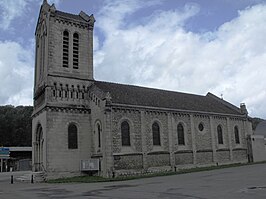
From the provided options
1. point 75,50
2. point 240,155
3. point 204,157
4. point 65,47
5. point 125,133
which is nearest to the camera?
point 125,133

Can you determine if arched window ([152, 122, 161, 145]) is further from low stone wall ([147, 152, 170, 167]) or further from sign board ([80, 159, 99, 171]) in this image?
sign board ([80, 159, 99, 171])

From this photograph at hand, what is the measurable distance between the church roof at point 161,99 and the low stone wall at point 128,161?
5344mm

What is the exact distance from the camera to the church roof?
32584 mm

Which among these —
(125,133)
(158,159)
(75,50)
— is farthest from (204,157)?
(75,50)

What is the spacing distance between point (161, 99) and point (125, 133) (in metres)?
8.08

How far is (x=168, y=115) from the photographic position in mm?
33656

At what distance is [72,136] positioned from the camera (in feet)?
99.9

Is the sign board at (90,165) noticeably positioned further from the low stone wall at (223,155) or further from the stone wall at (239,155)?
the stone wall at (239,155)

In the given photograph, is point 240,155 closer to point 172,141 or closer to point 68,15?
point 172,141

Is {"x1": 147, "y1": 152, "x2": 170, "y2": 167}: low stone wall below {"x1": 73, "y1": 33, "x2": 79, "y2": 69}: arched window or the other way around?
below

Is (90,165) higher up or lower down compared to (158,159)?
lower down

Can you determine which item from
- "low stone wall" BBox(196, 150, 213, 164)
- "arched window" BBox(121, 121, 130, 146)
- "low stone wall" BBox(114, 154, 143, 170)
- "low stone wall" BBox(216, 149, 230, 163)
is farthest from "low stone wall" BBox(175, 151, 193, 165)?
"arched window" BBox(121, 121, 130, 146)

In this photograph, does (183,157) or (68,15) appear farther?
(68,15)

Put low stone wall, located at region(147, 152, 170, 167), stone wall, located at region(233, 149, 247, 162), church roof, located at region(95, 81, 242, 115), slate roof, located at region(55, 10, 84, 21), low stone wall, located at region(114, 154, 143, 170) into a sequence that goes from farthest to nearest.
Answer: stone wall, located at region(233, 149, 247, 162) → slate roof, located at region(55, 10, 84, 21) → church roof, located at region(95, 81, 242, 115) → low stone wall, located at region(147, 152, 170, 167) → low stone wall, located at region(114, 154, 143, 170)
